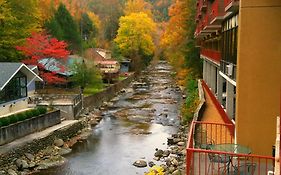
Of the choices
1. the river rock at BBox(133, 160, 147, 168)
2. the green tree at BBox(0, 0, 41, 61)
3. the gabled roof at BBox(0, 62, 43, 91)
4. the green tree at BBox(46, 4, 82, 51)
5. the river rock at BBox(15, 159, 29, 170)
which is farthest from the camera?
the green tree at BBox(46, 4, 82, 51)

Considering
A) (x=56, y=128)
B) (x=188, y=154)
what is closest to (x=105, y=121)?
(x=56, y=128)

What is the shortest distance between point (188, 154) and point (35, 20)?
36922 millimetres

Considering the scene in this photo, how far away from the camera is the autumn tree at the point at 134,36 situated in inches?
2613

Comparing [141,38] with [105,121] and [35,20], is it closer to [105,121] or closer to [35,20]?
[35,20]

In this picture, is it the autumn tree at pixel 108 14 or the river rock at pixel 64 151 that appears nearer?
the river rock at pixel 64 151

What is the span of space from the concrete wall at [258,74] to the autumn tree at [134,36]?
183 ft

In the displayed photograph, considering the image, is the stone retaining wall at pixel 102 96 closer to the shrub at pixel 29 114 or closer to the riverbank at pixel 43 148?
the riverbank at pixel 43 148

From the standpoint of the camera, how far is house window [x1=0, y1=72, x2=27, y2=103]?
2477cm

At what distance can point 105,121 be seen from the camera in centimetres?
3272

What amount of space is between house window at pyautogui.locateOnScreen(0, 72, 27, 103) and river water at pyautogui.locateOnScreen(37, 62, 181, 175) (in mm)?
5536

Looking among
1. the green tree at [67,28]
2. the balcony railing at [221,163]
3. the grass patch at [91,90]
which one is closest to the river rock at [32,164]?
the balcony railing at [221,163]

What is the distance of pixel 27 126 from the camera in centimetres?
2384

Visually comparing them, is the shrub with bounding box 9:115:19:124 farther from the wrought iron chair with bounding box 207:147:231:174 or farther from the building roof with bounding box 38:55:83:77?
the wrought iron chair with bounding box 207:147:231:174

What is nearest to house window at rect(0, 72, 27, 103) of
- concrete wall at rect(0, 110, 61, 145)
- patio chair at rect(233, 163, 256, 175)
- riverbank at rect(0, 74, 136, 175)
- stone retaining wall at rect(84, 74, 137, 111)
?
concrete wall at rect(0, 110, 61, 145)
